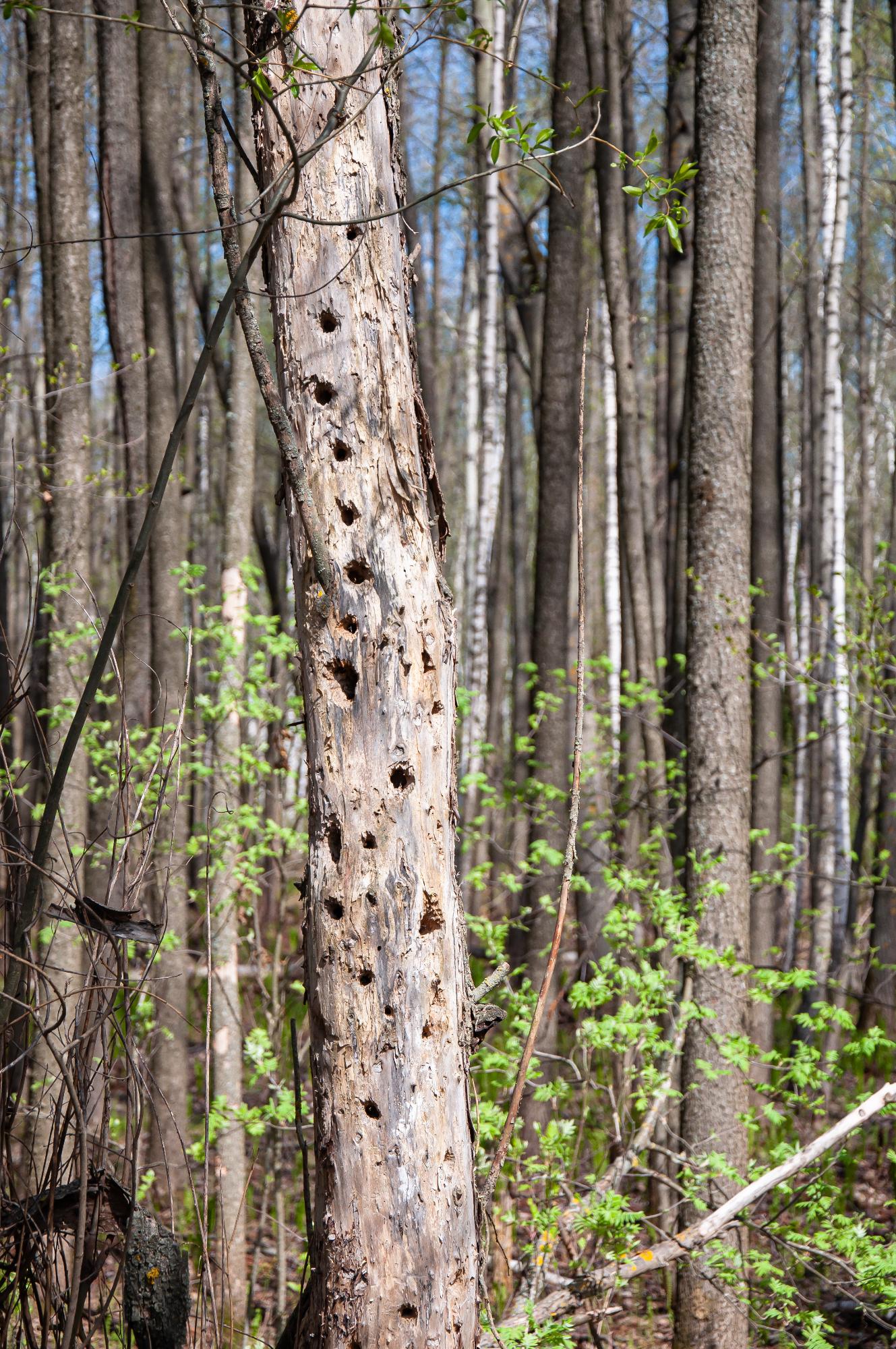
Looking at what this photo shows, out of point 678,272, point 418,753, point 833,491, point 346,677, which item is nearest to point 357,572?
point 346,677

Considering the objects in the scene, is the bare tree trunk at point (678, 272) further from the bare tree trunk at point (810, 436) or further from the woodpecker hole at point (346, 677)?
the woodpecker hole at point (346, 677)

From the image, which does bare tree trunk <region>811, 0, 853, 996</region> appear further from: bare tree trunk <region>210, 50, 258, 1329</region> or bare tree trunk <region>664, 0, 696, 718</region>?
bare tree trunk <region>210, 50, 258, 1329</region>

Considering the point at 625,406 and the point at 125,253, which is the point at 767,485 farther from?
the point at 125,253

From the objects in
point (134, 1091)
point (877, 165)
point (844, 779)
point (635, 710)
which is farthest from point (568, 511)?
point (877, 165)

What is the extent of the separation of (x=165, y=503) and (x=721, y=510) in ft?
11.1

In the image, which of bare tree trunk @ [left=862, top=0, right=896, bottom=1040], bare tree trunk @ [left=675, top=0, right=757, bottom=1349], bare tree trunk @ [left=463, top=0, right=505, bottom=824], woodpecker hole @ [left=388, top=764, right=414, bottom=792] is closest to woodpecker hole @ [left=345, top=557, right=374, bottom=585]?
woodpecker hole @ [left=388, top=764, right=414, bottom=792]

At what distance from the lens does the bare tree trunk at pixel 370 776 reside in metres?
2.09

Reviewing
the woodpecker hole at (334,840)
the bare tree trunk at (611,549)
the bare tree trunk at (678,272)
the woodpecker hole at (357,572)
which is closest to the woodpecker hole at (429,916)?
the woodpecker hole at (334,840)

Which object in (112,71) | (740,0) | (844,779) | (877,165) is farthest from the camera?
(877,165)

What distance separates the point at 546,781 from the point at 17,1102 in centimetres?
475

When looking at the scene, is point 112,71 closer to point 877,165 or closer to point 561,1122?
point 561,1122

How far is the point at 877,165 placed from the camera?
1361 cm

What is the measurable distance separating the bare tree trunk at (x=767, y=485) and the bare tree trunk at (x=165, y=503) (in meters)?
3.68

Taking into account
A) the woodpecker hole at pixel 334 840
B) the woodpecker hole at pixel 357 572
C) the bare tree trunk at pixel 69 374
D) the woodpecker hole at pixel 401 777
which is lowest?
the woodpecker hole at pixel 334 840
